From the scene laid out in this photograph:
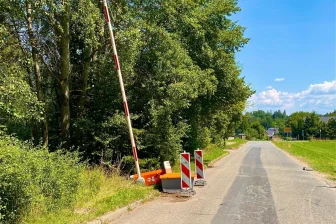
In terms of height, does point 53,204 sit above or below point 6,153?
below

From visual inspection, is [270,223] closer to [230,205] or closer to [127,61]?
[230,205]

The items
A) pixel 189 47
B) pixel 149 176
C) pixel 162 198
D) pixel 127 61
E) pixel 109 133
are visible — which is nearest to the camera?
pixel 162 198

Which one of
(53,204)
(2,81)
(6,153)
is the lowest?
(53,204)

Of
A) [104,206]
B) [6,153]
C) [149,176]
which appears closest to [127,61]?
[149,176]

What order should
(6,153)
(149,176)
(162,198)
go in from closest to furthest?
1. (6,153)
2. (162,198)
3. (149,176)

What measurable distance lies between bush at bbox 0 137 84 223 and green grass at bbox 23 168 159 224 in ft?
0.78

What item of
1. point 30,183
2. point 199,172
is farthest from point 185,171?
point 30,183

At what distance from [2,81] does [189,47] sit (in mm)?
12783

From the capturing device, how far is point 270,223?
23.8 ft

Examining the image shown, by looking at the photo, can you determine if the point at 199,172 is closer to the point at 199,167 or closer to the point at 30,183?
the point at 199,167

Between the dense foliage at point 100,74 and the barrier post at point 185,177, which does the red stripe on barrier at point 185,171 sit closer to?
the barrier post at point 185,177

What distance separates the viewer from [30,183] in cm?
627

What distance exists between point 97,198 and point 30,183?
9.79 ft

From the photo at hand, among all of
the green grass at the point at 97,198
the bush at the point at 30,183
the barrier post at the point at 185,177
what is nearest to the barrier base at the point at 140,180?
the green grass at the point at 97,198
